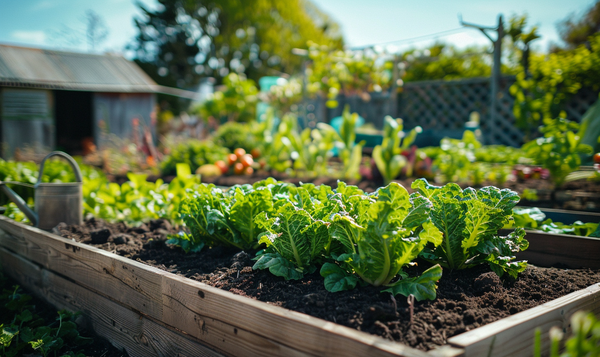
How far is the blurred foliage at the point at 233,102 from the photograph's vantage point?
10.6 m

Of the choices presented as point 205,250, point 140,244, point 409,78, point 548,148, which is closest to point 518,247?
point 205,250

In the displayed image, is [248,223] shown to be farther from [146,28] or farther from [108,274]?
[146,28]

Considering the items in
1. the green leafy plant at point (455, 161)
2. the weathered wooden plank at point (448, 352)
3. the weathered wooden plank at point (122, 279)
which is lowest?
the weathered wooden plank at point (122, 279)

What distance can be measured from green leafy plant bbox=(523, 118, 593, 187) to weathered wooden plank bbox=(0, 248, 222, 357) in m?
2.54

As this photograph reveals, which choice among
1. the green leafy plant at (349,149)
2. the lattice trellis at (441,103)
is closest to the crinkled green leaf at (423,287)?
the green leafy plant at (349,149)

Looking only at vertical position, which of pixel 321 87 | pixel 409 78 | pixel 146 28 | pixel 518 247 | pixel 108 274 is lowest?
pixel 108 274

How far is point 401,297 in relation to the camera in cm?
132

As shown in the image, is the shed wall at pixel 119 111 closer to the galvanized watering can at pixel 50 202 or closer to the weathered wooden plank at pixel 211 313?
the galvanized watering can at pixel 50 202

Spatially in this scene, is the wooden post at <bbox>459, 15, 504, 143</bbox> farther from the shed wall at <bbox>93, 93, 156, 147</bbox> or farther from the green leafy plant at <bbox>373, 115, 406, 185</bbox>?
the shed wall at <bbox>93, 93, 156, 147</bbox>

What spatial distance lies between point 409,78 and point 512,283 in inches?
417

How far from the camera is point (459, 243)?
150 centimetres

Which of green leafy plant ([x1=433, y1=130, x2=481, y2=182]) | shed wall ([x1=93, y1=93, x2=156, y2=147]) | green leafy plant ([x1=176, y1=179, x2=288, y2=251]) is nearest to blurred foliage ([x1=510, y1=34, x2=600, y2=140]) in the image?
green leafy plant ([x1=433, y1=130, x2=481, y2=182])

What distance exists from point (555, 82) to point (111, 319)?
5700 millimetres

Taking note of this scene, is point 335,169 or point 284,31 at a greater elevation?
point 284,31
